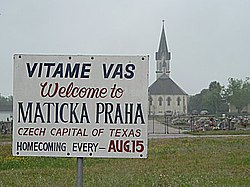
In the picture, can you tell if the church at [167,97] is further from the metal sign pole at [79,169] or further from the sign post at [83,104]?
the sign post at [83,104]

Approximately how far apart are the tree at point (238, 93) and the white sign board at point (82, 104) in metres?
102

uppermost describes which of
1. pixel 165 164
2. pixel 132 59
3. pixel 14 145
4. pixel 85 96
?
pixel 132 59

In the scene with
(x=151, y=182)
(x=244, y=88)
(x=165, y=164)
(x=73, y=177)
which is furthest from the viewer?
(x=244, y=88)

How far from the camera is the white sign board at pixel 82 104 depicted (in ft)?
14.9

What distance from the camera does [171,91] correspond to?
134750 mm

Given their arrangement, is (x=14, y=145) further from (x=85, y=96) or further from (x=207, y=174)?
(x=207, y=174)

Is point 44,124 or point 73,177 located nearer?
point 44,124

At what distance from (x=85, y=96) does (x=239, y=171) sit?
922cm

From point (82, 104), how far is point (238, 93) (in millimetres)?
102030

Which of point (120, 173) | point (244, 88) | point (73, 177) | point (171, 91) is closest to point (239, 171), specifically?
point (120, 173)

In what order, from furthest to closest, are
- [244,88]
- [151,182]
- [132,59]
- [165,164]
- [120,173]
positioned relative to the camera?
1. [244,88]
2. [165,164]
3. [120,173]
4. [151,182]
5. [132,59]

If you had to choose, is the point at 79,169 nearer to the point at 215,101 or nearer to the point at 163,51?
the point at 215,101

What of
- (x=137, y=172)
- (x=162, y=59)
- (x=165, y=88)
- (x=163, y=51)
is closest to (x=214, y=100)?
(x=165, y=88)

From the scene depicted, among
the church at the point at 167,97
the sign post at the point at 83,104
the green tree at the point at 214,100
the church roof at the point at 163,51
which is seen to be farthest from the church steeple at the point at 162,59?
the sign post at the point at 83,104
